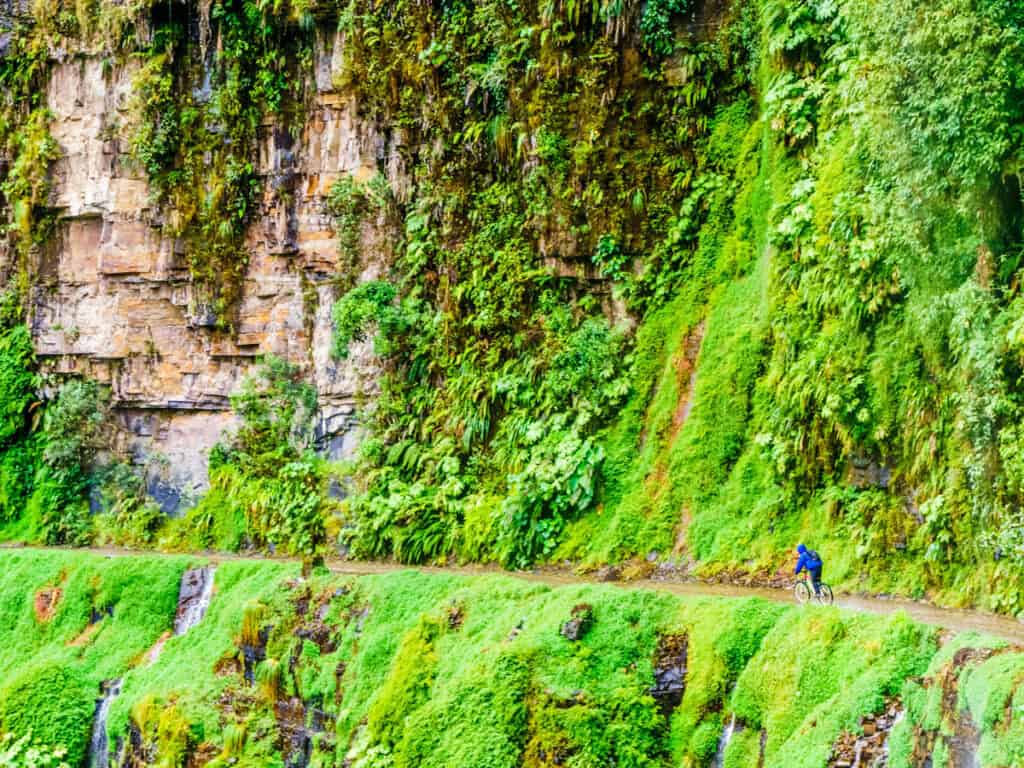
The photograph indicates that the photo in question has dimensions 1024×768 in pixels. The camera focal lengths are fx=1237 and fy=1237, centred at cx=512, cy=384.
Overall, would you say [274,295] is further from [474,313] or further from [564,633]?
[564,633]

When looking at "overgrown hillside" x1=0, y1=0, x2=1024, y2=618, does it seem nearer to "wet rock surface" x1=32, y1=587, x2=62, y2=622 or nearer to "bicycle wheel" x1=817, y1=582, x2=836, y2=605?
"bicycle wheel" x1=817, y1=582, x2=836, y2=605

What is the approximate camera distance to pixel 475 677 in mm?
13523

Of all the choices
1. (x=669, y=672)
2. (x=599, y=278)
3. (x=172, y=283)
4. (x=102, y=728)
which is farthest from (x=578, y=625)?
(x=172, y=283)

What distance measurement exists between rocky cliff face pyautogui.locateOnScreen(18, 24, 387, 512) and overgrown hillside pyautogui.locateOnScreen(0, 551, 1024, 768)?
18.6ft

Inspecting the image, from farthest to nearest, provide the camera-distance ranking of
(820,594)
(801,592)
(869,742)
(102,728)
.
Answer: (102,728)
(801,592)
(820,594)
(869,742)

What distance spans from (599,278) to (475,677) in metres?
8.78

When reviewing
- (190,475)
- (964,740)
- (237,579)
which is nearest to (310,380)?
(190,475)

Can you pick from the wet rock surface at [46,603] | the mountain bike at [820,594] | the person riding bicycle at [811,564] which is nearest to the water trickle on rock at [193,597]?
the wet rock surface at [46,603]

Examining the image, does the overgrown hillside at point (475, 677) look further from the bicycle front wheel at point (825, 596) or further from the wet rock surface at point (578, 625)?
the bicycle front wheel at point (825, 596)

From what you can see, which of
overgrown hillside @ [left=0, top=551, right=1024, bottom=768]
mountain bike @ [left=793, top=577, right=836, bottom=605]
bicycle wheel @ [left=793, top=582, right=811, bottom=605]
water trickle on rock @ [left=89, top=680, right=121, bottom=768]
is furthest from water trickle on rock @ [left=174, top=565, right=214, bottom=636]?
mountain bike @ [left=793, top=577, right=836, bottom=605]

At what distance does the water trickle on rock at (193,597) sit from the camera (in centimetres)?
1925

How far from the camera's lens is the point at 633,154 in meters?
20.3

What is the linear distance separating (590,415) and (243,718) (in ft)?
22.9

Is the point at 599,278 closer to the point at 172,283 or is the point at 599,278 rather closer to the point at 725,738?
the point at 725,738
